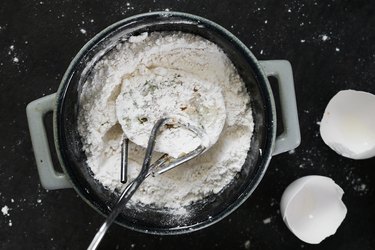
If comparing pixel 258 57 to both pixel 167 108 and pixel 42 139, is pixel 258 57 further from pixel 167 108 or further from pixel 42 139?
pixel 42 139

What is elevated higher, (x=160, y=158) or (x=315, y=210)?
(x=160, y=158)

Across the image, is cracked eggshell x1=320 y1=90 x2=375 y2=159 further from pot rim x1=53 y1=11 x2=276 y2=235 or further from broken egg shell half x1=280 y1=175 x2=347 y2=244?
pot rim x1=53 y1=11 x2=276 y2=235

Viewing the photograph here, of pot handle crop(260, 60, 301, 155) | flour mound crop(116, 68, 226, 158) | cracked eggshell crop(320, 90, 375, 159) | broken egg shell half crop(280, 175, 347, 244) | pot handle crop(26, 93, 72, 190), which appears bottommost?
broken egg shell half crop(280, 175, 347, 244)

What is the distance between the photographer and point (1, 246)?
2.76 feet

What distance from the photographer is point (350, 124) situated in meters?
0.83

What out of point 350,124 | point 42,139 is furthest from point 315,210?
point 42,139

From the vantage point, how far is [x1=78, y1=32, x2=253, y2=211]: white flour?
71 centimetres

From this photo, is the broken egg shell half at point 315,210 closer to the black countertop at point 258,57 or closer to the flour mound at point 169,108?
the black countertop at point 258,57

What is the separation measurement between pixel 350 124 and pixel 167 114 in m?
0.29

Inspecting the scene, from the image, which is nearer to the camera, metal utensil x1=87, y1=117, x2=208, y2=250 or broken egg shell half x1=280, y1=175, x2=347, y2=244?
metal utensil x1=87, y1=117, x2=208, y2=250

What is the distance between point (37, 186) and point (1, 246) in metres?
0.10

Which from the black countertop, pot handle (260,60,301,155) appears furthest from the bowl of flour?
the black countertop

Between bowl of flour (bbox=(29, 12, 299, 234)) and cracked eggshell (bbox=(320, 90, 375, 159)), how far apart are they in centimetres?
14

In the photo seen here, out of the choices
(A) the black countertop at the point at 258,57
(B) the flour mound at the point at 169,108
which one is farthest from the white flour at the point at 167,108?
(A) the black countertop at the point at 258,57
